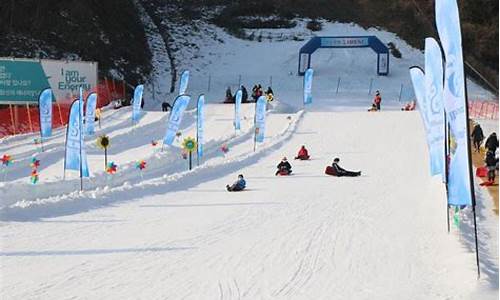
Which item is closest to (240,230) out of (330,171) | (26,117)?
(330,171)

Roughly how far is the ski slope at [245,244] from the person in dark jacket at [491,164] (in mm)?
1289

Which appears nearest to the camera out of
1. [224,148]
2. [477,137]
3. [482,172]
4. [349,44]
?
[482,172]

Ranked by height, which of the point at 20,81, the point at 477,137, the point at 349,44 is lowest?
the point at 477,137

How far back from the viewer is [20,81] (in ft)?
99.4

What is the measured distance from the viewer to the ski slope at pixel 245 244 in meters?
7.66

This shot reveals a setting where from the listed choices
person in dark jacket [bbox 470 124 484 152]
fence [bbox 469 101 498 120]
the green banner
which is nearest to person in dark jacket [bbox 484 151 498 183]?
person in dark jacket [bbox 470 124 484 152]

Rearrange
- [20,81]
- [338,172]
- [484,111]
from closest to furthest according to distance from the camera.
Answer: [338,172]
[20,81]
[484,111]

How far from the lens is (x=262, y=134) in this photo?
86.7 feet

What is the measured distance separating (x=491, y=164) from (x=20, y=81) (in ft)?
68.9

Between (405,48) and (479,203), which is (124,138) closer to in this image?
(479,203)

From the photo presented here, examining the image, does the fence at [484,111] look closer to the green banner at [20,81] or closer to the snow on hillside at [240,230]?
the snow on hillside at [240,230]

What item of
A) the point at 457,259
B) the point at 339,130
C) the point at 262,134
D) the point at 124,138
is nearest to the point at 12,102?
the point at 124,138

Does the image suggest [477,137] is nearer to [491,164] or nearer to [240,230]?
[491,164]

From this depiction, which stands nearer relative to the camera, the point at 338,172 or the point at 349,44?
the point at 338,172
